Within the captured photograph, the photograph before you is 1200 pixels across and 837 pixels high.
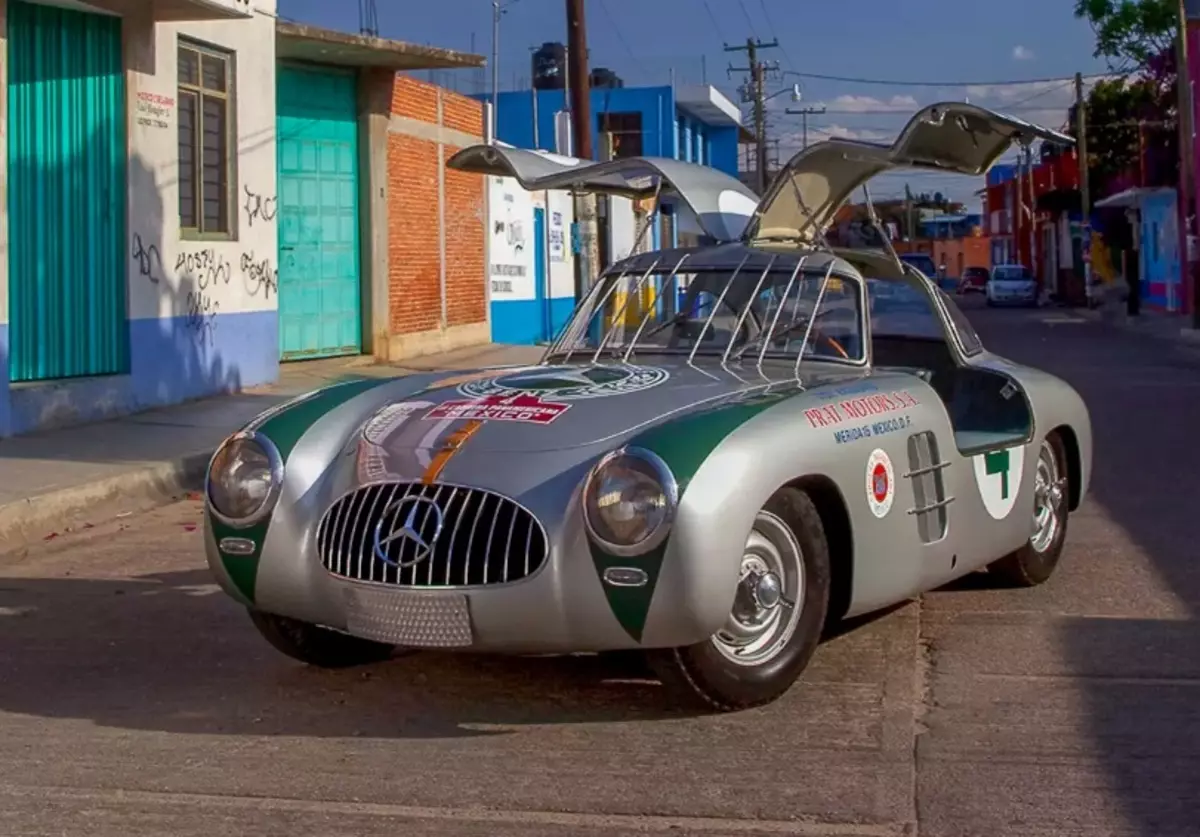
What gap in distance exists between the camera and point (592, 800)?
443 cm

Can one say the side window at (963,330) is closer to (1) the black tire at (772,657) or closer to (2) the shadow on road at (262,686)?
(1) the black tire at (772,657)

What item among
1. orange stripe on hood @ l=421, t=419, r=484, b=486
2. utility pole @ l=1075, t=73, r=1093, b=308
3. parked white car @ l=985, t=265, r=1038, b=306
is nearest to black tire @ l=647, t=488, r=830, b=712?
orange stripe on hood @ l=421, t=419, r=484, b=486

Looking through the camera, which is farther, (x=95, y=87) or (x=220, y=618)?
(x=95, y=87)

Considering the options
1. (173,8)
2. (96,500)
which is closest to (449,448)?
(96,500)

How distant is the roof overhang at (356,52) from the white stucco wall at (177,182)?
2.61 ft

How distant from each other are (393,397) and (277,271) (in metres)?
12.0

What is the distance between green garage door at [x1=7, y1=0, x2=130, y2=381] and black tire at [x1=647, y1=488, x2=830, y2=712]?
346 inches

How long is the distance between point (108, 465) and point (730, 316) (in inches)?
A: 227

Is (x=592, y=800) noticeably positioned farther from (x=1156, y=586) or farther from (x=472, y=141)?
(x=472, y=141)

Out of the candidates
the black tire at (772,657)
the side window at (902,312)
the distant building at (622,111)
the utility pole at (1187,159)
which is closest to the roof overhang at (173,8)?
the side window at (902,312)

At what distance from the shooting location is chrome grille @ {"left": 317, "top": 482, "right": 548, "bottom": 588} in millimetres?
4883

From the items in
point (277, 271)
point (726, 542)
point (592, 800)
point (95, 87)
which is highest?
point (95, 87)

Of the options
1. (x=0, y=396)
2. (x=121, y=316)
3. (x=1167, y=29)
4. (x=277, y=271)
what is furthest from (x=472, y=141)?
(x=1167, y=29)

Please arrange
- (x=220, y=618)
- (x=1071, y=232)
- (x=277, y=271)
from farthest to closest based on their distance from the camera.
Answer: (x=1071, y=232)
(x=277, y=271)
(x=220, y=618)
